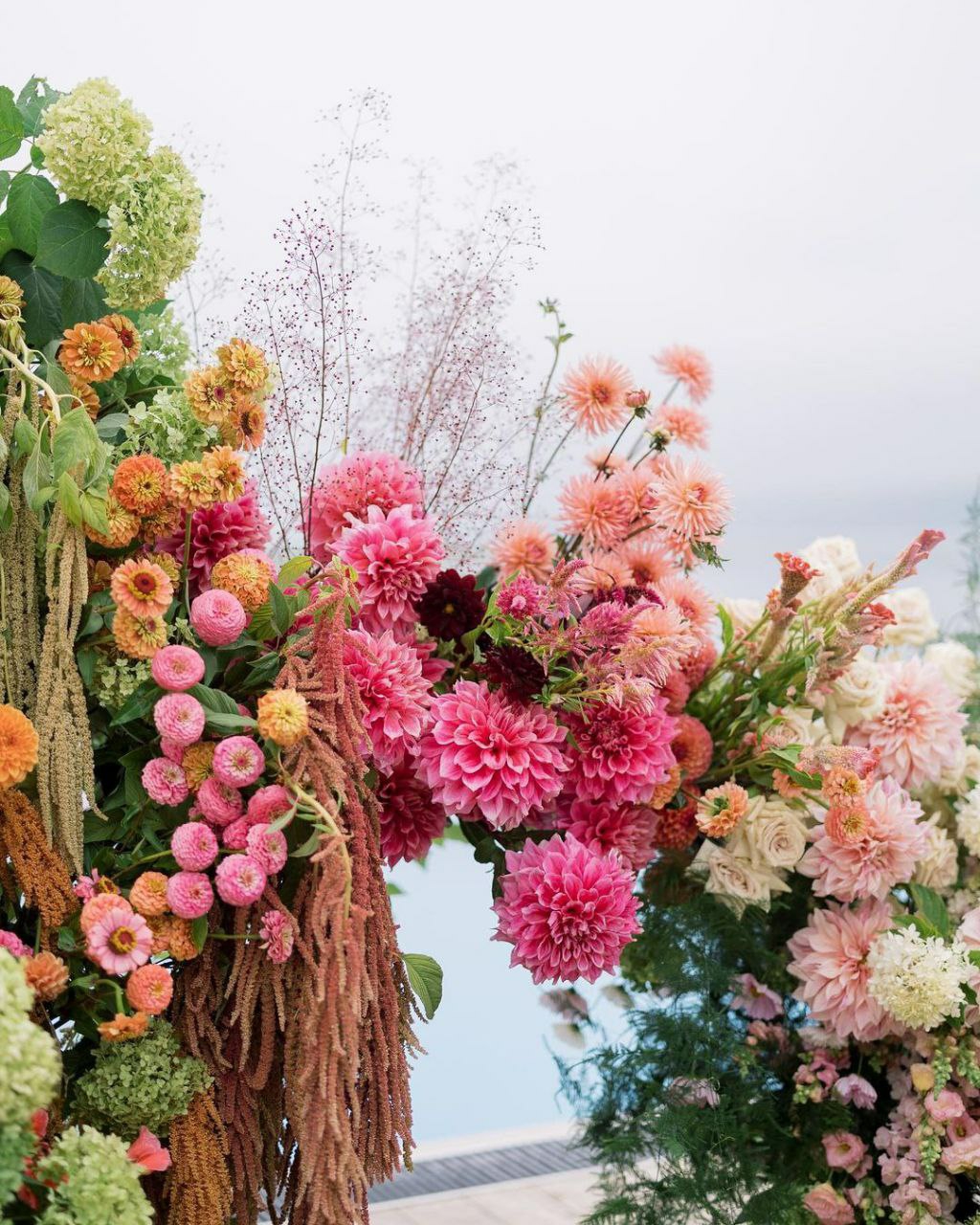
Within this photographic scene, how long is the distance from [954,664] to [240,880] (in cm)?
111

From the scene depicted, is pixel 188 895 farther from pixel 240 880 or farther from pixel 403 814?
pixel 403 814

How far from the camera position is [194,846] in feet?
2.87

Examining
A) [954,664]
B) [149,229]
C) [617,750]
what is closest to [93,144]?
[149,229]

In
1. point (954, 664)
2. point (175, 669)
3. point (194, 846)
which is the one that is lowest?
point (194, 846)

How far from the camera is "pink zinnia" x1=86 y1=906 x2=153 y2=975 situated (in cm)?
85

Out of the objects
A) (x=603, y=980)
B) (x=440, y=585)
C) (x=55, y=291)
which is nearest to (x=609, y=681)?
(x=440, y=585)

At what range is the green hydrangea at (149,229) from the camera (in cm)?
101

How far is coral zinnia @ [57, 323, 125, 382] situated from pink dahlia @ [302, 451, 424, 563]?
259 mm

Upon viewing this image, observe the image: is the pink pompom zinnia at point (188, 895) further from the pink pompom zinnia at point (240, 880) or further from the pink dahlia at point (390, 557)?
the pink dahlia at point (390, 557)

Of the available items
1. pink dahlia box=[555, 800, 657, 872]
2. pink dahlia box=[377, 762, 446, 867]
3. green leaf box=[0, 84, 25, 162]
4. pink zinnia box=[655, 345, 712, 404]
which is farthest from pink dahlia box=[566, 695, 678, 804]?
green leaf box=[0, 84, 25, 162]

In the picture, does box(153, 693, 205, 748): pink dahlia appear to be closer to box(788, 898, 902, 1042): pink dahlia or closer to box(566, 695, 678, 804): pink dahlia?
box(566, 695, 678, 804): pink dahlia

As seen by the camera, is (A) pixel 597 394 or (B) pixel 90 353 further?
(A) pixel 597 394

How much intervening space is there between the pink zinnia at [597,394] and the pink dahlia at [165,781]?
2.10ft

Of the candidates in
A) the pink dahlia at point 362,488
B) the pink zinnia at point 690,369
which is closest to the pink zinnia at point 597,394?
the pink zinnia at point 690,369
